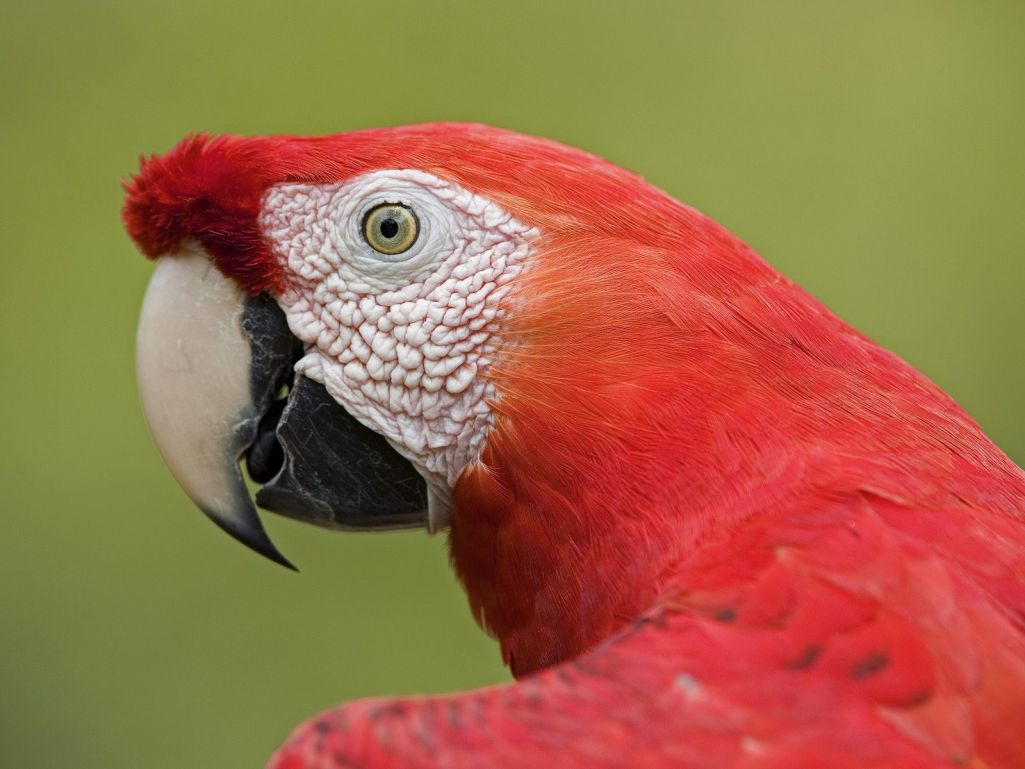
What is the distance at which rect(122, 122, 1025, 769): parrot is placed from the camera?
734mm

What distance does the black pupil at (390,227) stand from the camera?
103cm

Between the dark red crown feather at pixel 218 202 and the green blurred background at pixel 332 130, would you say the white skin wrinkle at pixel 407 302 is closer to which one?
the dark red crown feather at pixel 218 202

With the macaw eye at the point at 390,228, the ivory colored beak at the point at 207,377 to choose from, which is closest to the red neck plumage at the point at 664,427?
the macaw eye at the point at 390,228

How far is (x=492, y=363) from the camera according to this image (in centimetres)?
100

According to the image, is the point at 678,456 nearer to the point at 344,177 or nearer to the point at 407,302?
the point at 407,302

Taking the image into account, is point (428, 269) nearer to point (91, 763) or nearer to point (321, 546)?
point (321, 546)

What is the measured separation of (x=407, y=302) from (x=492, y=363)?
102 millimetres

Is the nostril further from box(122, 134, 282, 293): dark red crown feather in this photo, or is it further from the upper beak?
box(122, 134, 282, 293): dark red crown feather

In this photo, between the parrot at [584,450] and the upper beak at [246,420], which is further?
the upper beak at [246,420]

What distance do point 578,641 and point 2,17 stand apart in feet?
8.79

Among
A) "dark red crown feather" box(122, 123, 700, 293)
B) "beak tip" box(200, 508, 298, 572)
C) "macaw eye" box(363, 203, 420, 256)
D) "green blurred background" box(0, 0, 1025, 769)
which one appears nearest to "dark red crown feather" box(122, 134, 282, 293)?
"dark red crown feather" box(122, 123, 700, 293)

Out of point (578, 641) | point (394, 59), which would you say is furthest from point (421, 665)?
point (578, 641)

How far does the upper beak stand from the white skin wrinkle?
3 cm

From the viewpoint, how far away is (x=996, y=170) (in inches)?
117
